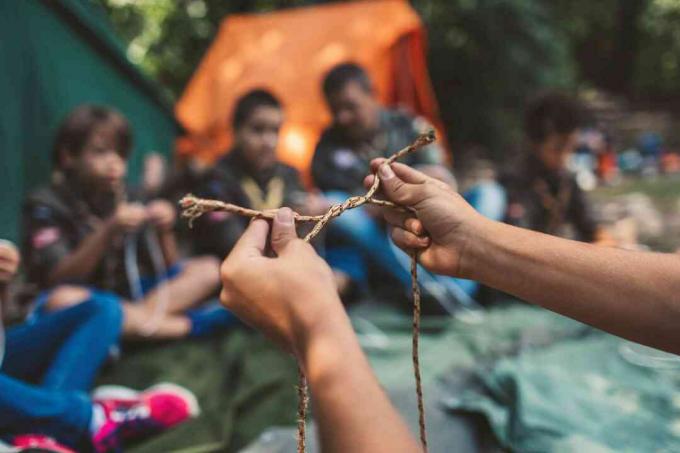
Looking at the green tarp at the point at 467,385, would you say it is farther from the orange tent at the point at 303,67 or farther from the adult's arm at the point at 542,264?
the orange tent at the point at 303,67

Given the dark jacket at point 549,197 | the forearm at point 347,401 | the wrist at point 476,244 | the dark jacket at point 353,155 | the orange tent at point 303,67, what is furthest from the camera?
the orange tent at point 303,67

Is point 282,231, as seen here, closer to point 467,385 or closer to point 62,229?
point 467,385

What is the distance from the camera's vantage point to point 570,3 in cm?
842

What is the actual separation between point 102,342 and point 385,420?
101 centimetres

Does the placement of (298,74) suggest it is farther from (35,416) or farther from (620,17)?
(620,17)

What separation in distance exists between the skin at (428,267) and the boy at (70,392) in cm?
64

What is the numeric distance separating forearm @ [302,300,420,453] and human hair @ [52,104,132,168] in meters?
1.31

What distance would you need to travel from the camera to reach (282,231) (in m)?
0.66

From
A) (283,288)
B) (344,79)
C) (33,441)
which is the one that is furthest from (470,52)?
(283,288)

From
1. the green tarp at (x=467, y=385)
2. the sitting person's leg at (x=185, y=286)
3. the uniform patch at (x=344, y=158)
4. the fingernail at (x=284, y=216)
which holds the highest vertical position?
the fingernail at (x=284, y=216)

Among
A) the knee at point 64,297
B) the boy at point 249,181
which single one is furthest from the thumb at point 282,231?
the boy at point 249,181

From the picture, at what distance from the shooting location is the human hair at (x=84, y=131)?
5.20 ft

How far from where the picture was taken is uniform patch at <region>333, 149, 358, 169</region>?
2316mm

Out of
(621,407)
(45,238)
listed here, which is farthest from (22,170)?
(621,407)
